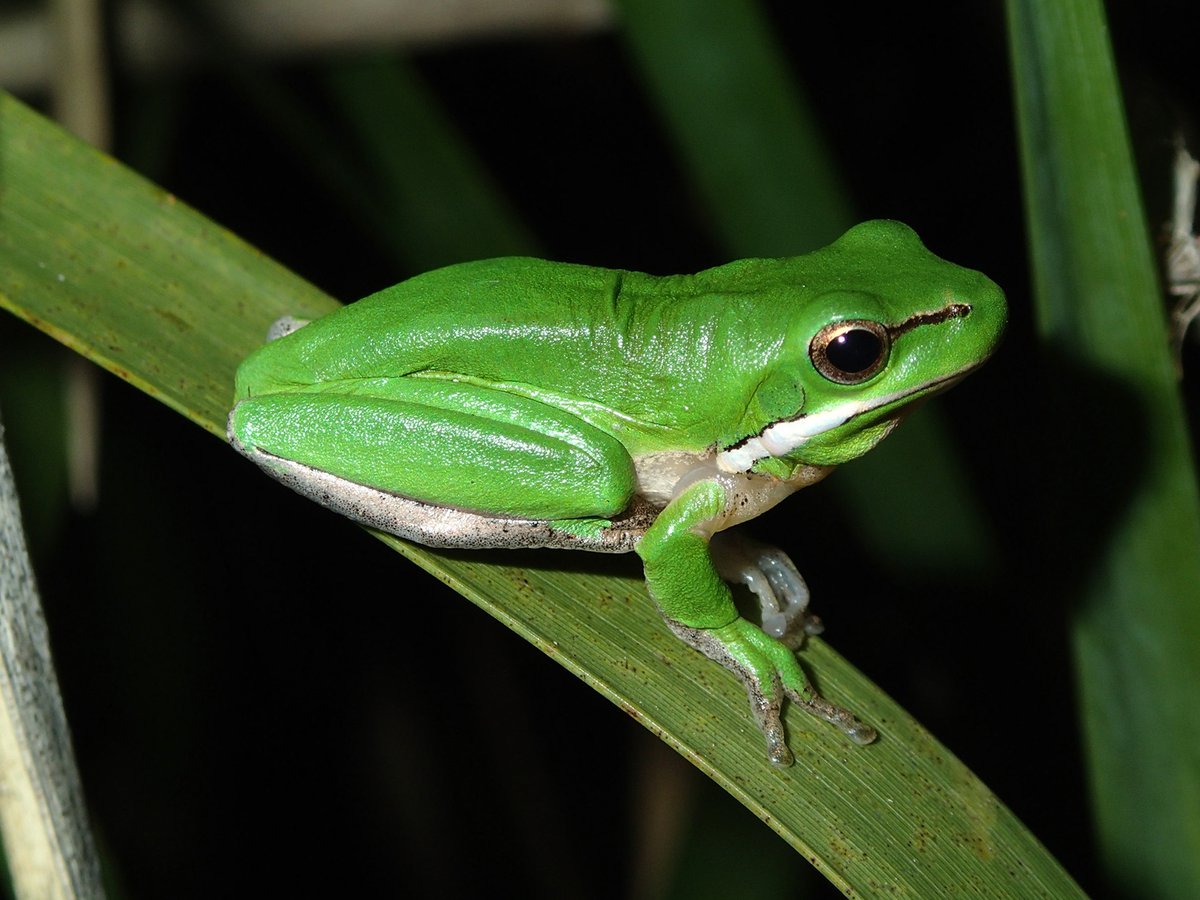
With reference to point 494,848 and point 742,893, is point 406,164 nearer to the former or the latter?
point 742,893

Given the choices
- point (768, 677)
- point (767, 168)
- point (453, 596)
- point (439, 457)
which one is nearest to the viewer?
point (768, 677)

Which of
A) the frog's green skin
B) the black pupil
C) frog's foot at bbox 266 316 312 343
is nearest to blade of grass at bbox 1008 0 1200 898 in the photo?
the frog's green skin

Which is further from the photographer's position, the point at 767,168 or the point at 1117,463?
the point at 767,168

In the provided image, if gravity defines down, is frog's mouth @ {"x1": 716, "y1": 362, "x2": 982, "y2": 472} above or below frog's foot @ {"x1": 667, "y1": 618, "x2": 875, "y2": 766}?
above

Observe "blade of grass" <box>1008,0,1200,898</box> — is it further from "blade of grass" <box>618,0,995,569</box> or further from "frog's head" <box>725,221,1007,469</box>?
"blade of grass" <box>618,0,995,569</box>

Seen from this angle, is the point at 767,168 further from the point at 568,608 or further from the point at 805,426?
the point at 568,608

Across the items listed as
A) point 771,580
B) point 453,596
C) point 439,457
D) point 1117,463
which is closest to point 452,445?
point 439,457

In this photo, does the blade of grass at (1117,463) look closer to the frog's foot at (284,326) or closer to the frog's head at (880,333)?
the frog's head at (880,333)
